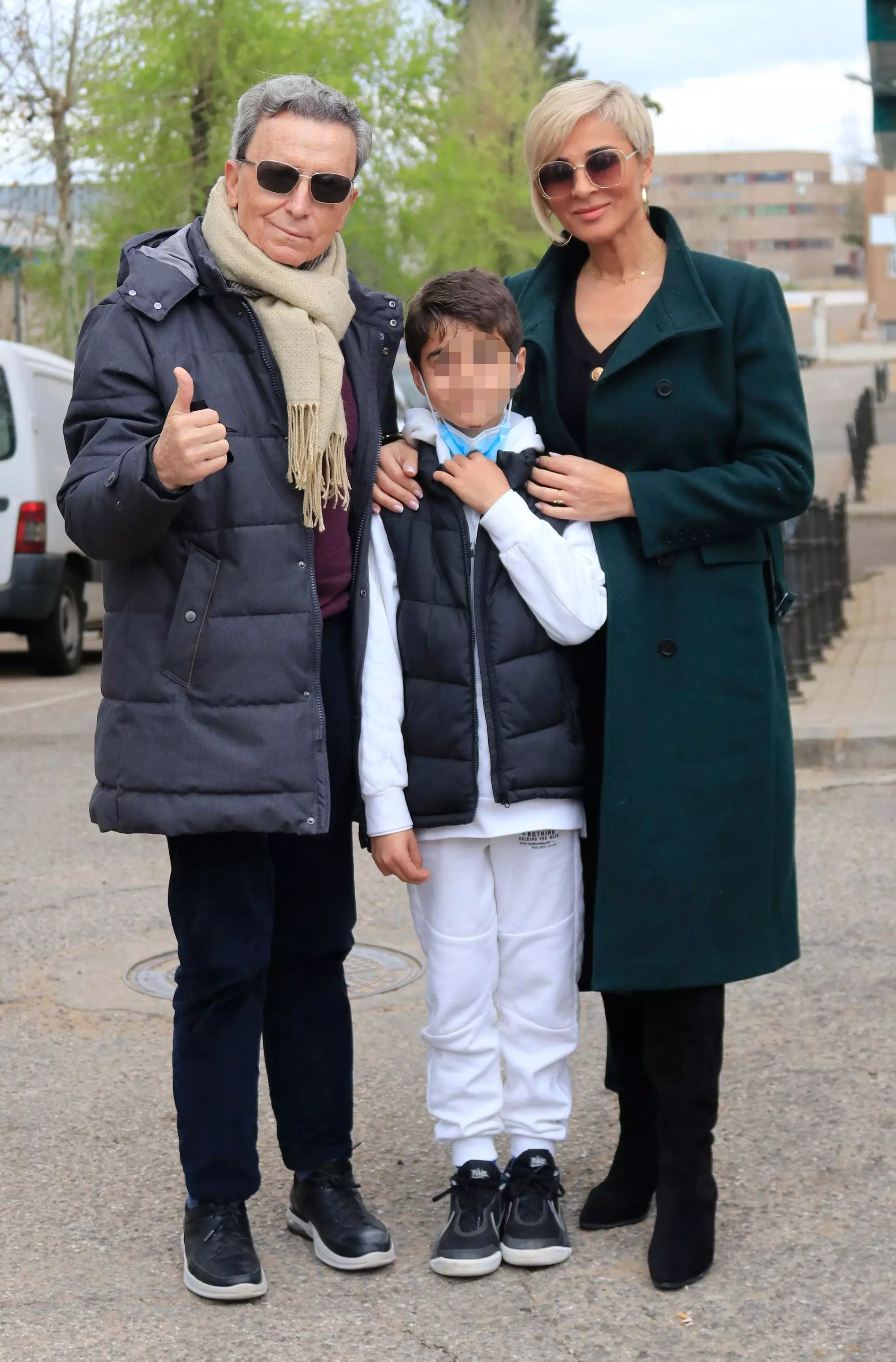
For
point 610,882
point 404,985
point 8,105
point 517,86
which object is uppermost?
point 517,86

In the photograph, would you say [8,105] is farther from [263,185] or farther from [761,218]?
[761,218]

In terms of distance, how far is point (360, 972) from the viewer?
512 cm

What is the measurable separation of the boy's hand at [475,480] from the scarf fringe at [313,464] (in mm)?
182

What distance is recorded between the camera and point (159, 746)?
9.82 ft

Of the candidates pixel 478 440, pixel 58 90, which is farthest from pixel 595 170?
pixel 58 90

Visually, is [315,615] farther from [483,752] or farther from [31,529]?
[31,529]

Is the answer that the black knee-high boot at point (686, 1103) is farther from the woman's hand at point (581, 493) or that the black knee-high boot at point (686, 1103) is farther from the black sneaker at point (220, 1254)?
the woman's hand at point (581, 493)

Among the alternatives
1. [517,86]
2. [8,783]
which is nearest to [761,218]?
[517,86]

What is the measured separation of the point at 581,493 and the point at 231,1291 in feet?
4.96

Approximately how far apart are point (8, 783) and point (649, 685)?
5.52 meters

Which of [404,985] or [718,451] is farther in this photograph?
[404,985]

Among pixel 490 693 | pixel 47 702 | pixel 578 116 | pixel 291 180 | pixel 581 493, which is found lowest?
pixel 47 702

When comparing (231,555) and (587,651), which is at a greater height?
(231,555)

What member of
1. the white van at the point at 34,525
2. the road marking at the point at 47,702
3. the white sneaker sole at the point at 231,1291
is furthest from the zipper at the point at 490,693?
the white van at the point at 34,525
